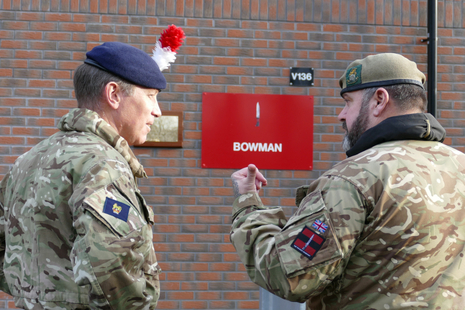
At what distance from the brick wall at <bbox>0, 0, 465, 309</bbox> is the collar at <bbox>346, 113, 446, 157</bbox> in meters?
2.81

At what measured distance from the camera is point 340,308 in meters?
1.59

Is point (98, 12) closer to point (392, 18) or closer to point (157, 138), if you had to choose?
point (157, 138)

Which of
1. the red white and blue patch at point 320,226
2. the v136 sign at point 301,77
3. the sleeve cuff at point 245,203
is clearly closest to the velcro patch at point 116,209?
the sleeve cuff at point 245,203

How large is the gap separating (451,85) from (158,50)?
338 cm

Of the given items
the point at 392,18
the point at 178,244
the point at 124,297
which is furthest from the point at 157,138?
the point at 124,297

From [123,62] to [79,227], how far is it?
29.5 inches

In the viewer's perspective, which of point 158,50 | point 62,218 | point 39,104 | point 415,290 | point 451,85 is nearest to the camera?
point 415,290

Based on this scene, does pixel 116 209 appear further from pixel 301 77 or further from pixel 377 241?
pixel 301 77

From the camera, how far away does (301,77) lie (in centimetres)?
454

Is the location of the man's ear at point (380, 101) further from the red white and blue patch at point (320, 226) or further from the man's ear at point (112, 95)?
the man's ear at point (112, 95)

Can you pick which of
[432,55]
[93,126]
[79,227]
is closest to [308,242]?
[79,227]

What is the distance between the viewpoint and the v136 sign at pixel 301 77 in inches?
178

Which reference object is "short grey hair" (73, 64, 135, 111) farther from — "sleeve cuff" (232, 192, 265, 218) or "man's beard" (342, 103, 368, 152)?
"man's beard" (342, 103, 368, 152)

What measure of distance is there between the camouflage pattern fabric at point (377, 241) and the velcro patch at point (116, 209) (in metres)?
0.48
